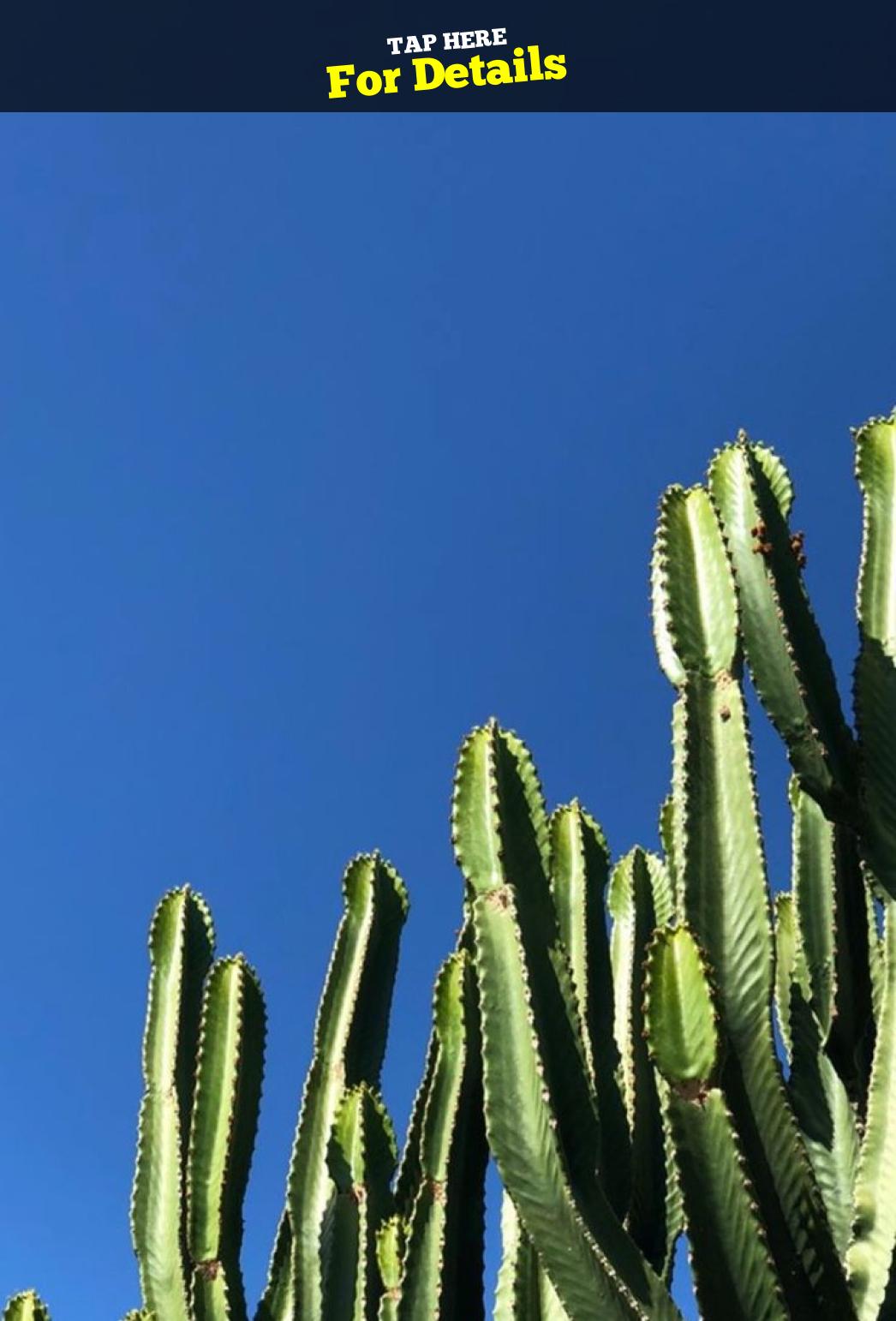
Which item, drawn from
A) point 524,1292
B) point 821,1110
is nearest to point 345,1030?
point 524,1292

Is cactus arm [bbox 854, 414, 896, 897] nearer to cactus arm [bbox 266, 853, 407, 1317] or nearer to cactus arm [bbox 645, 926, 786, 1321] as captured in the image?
cactus arm [bbox 645, 926, 786, 1321]

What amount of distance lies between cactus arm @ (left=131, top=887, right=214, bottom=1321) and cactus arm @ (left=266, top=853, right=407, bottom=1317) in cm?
30

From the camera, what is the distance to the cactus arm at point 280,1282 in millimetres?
4043

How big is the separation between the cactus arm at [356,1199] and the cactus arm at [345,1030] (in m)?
0.11

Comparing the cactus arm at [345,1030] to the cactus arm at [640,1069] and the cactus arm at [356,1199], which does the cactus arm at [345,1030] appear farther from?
the cactus arm at [640,1069]

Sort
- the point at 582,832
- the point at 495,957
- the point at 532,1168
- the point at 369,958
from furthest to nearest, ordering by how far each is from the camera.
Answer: the point at 369,958
the point at 582,832
the point at 495,957
the point at 532,1168

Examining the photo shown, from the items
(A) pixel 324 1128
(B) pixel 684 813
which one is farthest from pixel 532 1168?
(A) pixel 324 1128

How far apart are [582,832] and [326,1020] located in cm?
102

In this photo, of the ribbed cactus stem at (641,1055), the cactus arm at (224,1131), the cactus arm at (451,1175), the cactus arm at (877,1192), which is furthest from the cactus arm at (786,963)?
the cactus arm at (224,1131)

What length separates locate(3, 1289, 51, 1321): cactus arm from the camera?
4.00m

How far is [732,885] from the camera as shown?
2.92m

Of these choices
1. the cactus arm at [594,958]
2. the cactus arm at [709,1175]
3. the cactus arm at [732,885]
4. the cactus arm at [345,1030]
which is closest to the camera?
the cactus arm at [709,1175]

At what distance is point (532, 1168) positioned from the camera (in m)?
2.80

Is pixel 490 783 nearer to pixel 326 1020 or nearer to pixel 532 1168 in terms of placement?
pixel 532 1168
